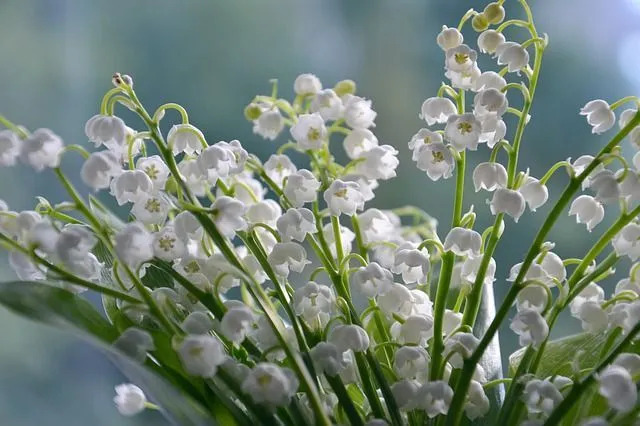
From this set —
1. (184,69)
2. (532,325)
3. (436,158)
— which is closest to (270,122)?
(436,158)

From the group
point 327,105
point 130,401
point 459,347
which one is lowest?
point 130,401

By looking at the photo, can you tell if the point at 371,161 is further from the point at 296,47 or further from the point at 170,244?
the point at 296,47

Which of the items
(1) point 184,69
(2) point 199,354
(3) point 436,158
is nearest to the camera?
(2) point 199,354

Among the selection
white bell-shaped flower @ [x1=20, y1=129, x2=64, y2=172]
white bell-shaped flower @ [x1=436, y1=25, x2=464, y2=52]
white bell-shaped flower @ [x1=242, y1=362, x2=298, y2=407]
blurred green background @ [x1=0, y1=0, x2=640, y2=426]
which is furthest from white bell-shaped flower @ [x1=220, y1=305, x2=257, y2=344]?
blurred green background @ [x1=0, y1=0, x2=640, y2=426]

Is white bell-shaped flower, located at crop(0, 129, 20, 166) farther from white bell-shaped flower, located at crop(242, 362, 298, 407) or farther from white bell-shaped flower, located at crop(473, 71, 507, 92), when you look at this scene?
white bell-shaped flower, located at crop(473, 71, 507, 92)

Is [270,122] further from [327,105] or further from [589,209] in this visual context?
[589,209]
